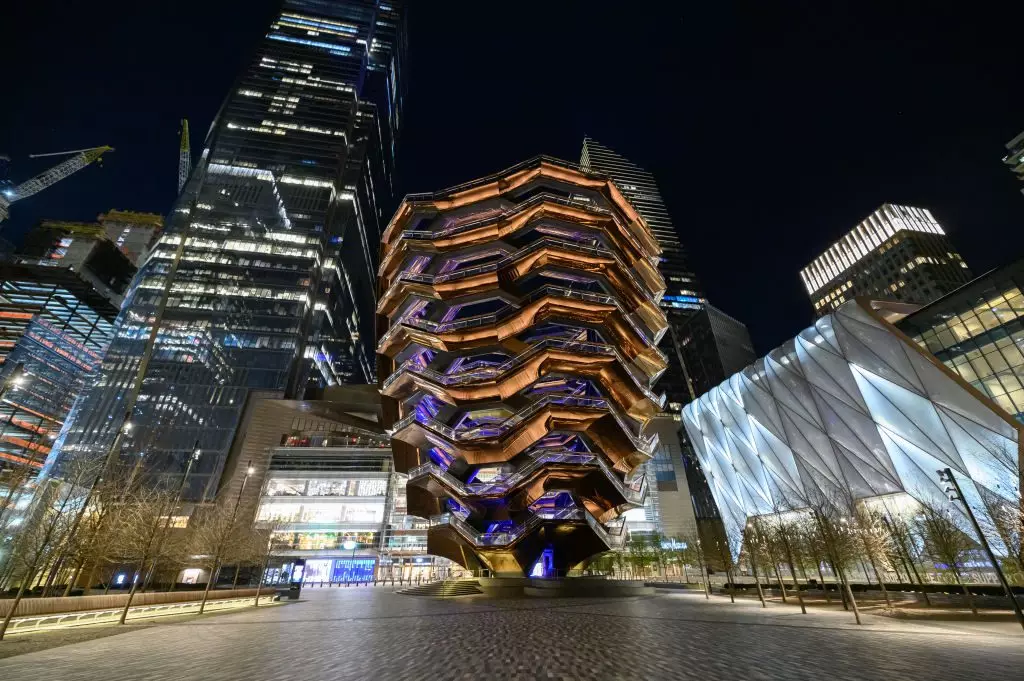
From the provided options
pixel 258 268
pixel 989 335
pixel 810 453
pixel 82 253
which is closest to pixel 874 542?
pixel 810 453

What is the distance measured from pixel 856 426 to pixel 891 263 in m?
80.0

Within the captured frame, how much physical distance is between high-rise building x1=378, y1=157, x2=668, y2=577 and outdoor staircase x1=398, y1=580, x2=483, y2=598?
2.85m

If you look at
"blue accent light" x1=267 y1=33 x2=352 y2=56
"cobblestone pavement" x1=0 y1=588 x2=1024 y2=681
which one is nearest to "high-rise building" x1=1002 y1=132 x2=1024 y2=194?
"cobblestone pavement" x1=0 y1=588 x2=1024 y2=681

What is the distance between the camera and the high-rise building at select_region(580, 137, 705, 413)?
10488cm

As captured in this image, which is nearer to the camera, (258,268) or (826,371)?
(826,371)

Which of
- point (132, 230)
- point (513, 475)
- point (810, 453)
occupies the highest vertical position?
point (132, 230)

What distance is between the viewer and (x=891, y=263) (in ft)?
309

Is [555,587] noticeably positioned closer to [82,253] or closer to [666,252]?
[82,253]

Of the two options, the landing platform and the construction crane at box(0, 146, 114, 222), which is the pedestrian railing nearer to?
the landing platform

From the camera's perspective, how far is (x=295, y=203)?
81.6 metres

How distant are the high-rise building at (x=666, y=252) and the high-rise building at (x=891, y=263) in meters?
31.4

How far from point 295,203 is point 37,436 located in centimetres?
5834

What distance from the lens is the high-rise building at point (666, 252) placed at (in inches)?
4129

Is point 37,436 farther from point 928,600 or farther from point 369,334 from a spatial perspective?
point 928,600
